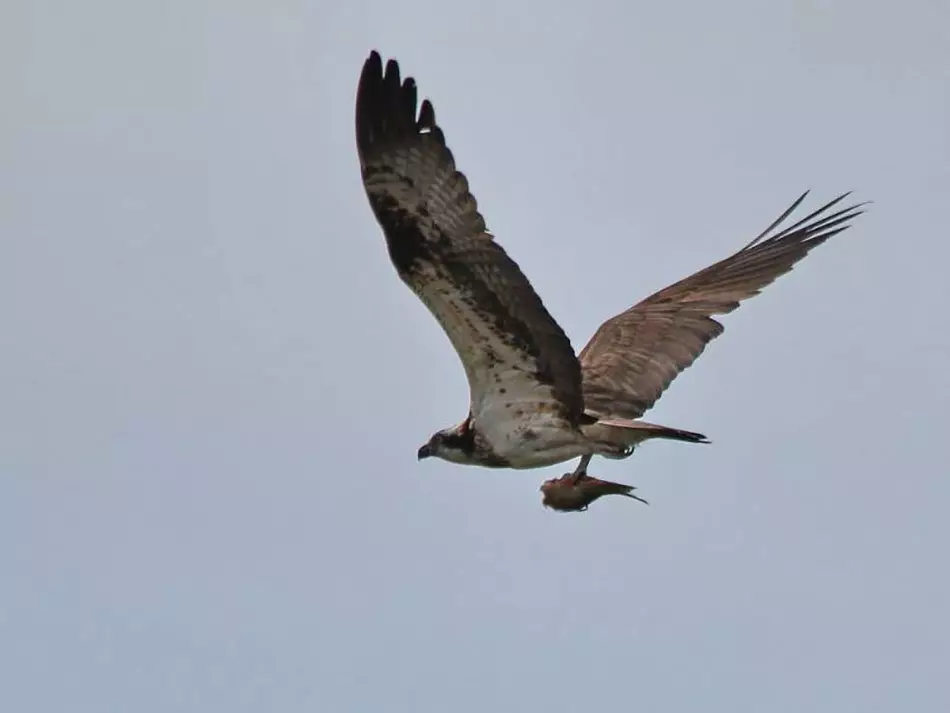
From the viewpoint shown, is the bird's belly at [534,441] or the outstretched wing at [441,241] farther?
the bird's belly at [534,441]

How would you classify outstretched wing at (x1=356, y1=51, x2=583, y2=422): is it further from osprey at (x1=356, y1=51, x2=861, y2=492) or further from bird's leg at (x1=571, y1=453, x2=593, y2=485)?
bird's leg at (x1=571, y1=453, x2=593, y2=485)

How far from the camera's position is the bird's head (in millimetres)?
12602

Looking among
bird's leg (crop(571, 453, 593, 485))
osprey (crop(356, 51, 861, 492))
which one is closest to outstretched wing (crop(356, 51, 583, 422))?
osprey (crop(356, 51, 861, 492))

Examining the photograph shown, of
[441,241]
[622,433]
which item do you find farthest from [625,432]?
[441,241]

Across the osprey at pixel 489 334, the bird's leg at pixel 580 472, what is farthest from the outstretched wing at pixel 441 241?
the bird's leg at pixel 580 472

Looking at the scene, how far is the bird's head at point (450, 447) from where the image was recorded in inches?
496

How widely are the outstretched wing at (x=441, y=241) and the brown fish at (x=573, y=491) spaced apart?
3.38 ft

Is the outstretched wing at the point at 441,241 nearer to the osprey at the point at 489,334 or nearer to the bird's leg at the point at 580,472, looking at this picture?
the osprey at the point at 489,334

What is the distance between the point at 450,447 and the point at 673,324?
2.45 meters

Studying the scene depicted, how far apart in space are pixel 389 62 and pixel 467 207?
0.89 metres

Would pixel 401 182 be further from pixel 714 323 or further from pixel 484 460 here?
pixel 714 323

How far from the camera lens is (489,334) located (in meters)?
11.9

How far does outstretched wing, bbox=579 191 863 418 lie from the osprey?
1cm

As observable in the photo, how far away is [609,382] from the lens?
45.4 feet
